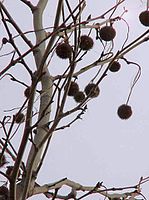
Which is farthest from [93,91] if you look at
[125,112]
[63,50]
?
[125,112]

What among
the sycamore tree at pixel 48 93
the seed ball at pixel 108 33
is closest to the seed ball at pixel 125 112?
the sycamore tree at pixel 48 93

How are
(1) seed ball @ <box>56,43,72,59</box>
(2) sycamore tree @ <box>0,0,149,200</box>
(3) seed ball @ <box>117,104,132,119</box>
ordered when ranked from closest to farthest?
(2) sycamore tree @ <box>0,0,149,200</box> < (1) seed ball @ <box>56,43,72,59</box> < (3) seed ball @ <box>117,104,132,119</box>

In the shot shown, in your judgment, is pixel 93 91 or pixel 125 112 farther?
pixel 125 112

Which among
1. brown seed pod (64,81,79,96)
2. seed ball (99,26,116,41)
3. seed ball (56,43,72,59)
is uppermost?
seed ball (99,26,116,41)

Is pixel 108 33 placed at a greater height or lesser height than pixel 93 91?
greater

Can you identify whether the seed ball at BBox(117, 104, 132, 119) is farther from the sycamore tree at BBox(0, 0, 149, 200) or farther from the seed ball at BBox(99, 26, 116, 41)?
the seed ball at BBox(99, 26, 116, 41)

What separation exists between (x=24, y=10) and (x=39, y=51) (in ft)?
2.28

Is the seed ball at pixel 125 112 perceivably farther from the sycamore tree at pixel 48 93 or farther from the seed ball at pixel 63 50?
the seed ball at pixel 63 50

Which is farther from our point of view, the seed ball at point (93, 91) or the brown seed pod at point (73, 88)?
the brown seed pod at point (73, 88)

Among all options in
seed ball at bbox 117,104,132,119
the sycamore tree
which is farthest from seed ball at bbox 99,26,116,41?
seed ball at bbox 117,104,132,119

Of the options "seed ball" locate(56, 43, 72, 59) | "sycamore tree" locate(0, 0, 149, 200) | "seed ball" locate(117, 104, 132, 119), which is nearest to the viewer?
"sycamore tree" locate(0, 0, 149, 200)

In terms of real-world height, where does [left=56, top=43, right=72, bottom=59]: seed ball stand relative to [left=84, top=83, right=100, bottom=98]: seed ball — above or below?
above

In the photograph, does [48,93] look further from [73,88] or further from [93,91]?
[93,91]

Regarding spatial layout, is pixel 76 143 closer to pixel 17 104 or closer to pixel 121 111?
pixel 17 104
